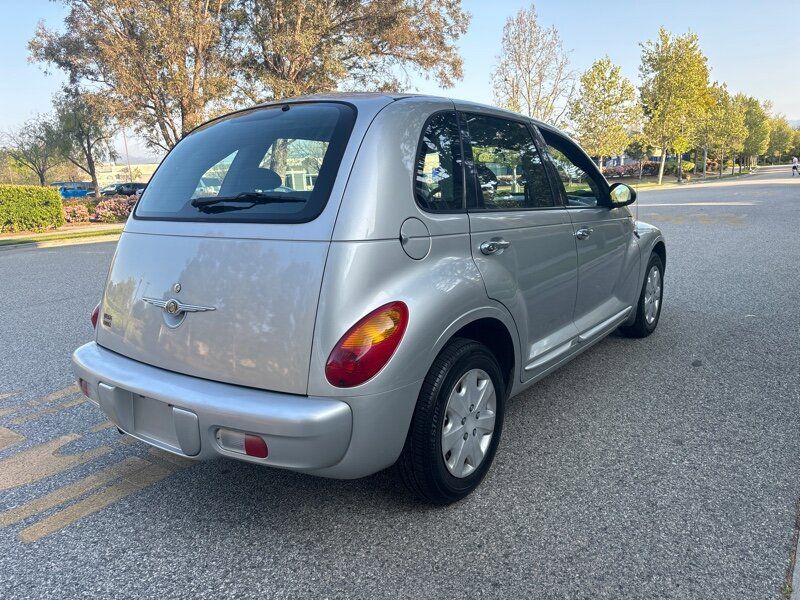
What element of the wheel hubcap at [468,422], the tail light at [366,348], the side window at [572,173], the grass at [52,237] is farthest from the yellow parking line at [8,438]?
the grass at [52,237]

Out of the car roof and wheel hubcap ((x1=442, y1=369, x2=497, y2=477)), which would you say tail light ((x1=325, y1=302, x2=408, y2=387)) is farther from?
the car roof

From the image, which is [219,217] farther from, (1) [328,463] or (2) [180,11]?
(2) [180,11]

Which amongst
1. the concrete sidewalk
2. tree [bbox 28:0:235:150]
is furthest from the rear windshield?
tree [bbox 28:0:235:150]

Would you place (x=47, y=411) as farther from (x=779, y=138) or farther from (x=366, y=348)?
(x=779, y=138)

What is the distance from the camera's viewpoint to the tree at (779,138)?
99.8 meters

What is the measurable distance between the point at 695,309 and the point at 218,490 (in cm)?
504

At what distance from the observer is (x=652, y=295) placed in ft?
16.3

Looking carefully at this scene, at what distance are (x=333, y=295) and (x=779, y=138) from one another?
122 m

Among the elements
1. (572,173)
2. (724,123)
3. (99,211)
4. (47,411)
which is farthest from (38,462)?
(724,123)

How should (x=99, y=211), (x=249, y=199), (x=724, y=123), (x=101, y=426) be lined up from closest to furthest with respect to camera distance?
(x=249, y=199) → (x=101, y=426) → (x=99, y=211) → (x=724, y=123)

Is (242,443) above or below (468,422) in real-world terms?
above

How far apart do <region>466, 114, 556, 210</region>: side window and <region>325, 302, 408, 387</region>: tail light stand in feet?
2.92

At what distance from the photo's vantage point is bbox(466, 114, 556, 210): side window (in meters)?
2.88

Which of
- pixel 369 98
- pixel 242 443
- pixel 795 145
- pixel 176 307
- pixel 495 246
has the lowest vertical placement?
pixel 242 443
